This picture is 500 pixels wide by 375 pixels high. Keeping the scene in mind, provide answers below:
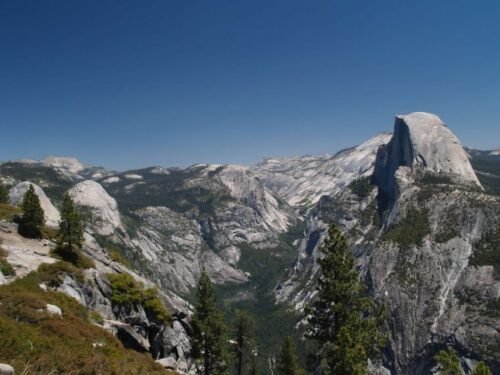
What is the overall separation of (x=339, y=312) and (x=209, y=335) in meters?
25.1

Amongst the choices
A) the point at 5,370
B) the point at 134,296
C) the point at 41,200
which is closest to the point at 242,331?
the point at 134,296

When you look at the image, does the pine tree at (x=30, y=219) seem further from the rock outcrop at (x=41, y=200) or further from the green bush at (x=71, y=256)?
the rock outcrop at (x=41, y=200)

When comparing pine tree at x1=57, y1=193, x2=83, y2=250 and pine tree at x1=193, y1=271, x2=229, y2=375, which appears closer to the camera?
pine tree at x1=57, y1=193, x2=83, y2=250

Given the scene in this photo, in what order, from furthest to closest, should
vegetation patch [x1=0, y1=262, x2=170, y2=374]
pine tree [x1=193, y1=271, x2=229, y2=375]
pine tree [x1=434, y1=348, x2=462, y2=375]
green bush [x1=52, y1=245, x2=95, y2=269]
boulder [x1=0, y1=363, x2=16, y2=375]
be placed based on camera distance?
1. pine tree [x1=193, y1=271, x2=229, y2=375]
2. green bush [x1=52, y1=245, x2=95, y2=269]
3. pine tree [x1=434, y1=348, x2=462, y2=375]
4. vegetation patch [x1=0, y1=262, x2=170, y2=374]
5. boulder [x1=0, y1=363, x2=16, y2=375]

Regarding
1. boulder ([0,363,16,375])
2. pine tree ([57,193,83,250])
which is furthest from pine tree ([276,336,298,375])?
boulder ([0,363,16,375])

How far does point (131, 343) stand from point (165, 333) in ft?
52.8

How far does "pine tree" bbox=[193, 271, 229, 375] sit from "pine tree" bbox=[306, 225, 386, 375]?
21.4m

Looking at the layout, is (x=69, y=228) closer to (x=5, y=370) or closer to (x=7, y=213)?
(x=7, y=213)

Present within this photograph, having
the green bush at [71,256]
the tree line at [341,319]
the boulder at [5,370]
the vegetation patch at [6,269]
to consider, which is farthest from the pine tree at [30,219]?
the boulder at [5,370]

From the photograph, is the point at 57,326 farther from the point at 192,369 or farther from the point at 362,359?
the point at 192,369

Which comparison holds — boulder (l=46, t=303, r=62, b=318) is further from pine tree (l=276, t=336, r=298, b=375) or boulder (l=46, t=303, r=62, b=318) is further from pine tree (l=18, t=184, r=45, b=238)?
pine tree (l=276, t=336, r=298, b=375)

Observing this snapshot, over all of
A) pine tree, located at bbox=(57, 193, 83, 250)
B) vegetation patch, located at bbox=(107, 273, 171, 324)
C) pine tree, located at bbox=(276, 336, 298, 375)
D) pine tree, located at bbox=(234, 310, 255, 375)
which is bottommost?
pine tree, located at bbox=(276, 336, 298, 375)

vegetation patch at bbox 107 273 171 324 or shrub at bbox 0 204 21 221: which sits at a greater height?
shrub at bbox 0 204 21 221

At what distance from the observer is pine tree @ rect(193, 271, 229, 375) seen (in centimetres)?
5488
